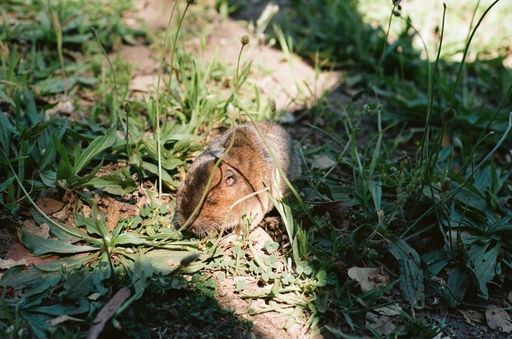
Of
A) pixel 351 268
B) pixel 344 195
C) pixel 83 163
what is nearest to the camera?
pixel 351 268

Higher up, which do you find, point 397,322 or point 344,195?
point 344,195

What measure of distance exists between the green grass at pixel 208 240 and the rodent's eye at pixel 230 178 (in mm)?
383

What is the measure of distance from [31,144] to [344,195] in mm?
2310

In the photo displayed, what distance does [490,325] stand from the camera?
3.47 m

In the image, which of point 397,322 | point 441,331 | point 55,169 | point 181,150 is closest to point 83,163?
point 55,169

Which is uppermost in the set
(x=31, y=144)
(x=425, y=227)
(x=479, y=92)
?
(x=479, y=92)

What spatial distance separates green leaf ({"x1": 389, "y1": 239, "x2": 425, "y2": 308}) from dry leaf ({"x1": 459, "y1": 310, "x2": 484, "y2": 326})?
295mm

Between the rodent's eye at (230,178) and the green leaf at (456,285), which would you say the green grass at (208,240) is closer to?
the green leaf at (456,285)

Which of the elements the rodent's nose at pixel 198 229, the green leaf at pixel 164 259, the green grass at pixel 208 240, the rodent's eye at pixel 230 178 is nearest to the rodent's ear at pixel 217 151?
the rodent's eye at pixel 230 178

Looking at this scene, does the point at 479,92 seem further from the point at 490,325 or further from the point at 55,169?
the point at 55,169

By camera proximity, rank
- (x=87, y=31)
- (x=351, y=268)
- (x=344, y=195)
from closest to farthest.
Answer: (x=351, y=268), (x=344, y=195), (x=87, y=31)

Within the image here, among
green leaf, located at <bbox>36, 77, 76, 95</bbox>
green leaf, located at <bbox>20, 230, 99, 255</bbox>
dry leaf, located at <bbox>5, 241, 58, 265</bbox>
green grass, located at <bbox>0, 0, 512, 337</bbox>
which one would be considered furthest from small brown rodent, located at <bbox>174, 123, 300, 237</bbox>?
green leaf, located at <bbox>36, 77, 76, 95</bbox>

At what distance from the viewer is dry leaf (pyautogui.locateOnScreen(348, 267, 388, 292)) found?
3.47 m

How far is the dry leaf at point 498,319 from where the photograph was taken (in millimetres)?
3463
